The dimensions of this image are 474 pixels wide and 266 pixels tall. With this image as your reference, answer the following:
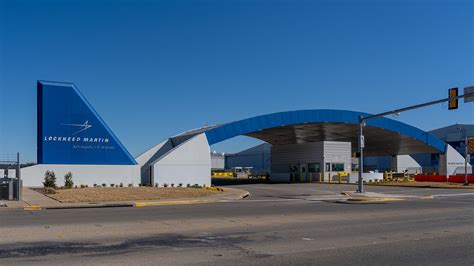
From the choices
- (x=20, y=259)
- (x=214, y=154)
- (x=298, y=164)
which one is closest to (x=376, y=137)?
(x=298, y=164)

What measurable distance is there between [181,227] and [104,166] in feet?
83.7

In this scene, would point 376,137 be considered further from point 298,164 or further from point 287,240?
point 287,240

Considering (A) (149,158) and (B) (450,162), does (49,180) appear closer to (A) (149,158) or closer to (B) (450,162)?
(A) (149,158)

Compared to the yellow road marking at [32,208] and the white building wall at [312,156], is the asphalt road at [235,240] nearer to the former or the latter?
the yellow road marking at [32,208]

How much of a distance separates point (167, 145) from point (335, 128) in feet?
70.1

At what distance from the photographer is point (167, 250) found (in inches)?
406

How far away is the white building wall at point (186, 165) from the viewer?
130 feet

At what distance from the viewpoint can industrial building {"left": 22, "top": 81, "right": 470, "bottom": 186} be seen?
3669 cm

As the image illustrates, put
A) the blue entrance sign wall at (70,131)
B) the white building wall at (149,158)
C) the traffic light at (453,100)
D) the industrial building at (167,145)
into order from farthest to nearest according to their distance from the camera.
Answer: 1. the white building wall at (149,158)
2. the industrial building at (167,145)
3. the blue entrance sign wall at (70,131)
4. the traffic light at (453,100)

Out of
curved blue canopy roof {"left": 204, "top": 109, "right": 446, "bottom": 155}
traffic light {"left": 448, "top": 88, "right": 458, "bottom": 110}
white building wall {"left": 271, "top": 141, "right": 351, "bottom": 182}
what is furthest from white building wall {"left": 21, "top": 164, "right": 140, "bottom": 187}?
white building wall {"left": 271, "top": 141, "right": 351, "bottom": 182}

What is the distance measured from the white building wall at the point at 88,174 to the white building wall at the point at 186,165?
1967 mm

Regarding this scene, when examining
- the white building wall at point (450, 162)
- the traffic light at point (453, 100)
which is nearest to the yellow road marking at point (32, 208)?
the traffic light at point (453, 100)

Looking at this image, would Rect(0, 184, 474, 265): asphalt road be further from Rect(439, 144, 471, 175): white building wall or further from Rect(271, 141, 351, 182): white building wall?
Rect(439, 144, 471, 175): white building wall

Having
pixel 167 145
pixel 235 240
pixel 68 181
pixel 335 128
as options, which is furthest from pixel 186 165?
pixel 235 240
